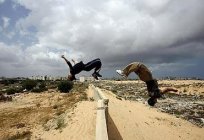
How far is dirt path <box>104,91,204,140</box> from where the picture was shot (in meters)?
22.9

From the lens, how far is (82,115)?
2553 centimetres

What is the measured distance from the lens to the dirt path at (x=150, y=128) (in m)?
22.9

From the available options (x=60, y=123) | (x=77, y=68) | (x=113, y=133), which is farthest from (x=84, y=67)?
(x=60, y=123)

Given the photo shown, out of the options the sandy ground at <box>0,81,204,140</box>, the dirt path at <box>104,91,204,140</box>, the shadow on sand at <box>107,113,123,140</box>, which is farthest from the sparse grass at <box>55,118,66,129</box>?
the shadow on sand at <box>107,113,123,140</box>

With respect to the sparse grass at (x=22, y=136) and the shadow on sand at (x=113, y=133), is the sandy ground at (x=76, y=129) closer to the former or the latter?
the sparse grass at (x=22, y=136)

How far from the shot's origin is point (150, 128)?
1107 inches

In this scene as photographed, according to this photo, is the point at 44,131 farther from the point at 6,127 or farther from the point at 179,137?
the point at 179,137

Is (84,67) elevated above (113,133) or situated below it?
above

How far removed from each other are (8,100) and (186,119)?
30127 mm

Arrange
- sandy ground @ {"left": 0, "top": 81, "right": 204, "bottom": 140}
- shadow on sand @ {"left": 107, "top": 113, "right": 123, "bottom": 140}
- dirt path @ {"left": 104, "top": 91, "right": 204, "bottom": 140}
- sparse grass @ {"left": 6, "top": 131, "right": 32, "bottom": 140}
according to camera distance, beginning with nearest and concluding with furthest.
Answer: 1. shadow on sand @ {"left": 107, "top": 113, "right": 123, "bottom": 140}
2. sandy ground @ {"left": 0, "top": 81, "right": 204, "bottom": 140}
3. sparse grass @ {"left": 6, "top": 131, "right": 32, "bottom": 140}
4. dirt path @ {"left": 104, "top": 91, "right": 204, "bottom": 140}

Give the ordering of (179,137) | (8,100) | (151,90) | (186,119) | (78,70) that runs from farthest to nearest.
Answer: (8,100) → (186,119) → (179,137) → (151,90) → (78,70)

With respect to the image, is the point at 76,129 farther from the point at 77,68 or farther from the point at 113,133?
the point at 77,68

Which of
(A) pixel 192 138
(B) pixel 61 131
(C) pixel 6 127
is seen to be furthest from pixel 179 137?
(C) pixel 6 127

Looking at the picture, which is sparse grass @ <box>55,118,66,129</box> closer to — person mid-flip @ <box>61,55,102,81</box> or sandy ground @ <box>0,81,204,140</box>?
sandy ground @ <box>0,81,204,140</box>
